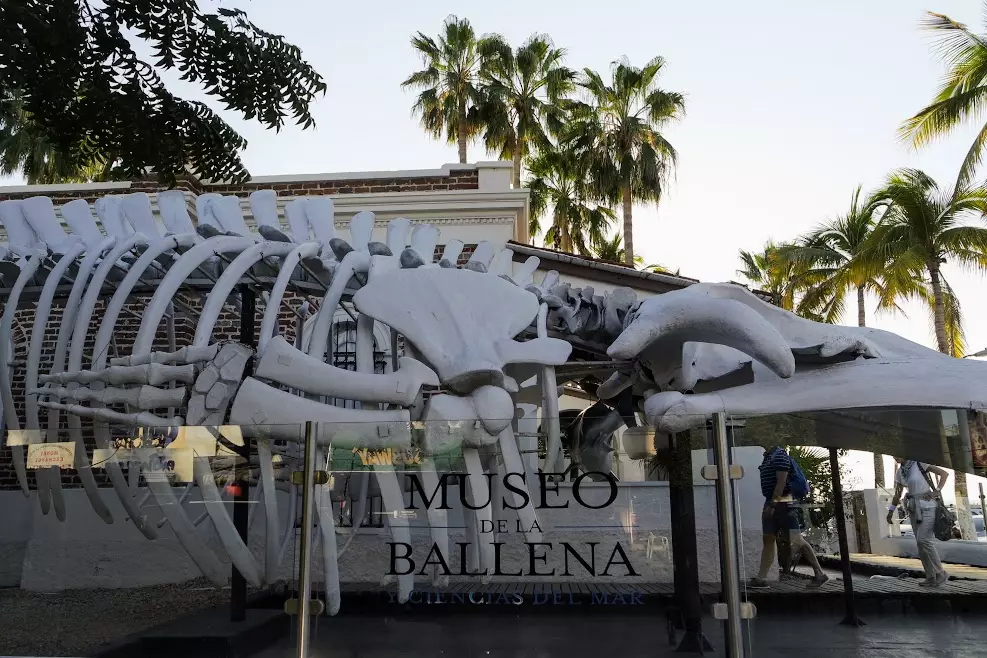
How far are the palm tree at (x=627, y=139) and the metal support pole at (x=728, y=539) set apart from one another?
22545mm

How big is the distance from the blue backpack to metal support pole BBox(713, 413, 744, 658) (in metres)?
0.34

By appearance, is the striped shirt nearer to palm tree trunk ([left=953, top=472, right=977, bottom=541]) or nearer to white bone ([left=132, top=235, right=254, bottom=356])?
palm tree trunk ([left=953, top=472, right=977, bottom=541])

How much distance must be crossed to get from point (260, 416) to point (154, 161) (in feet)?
6.59

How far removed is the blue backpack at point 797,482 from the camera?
170 inches

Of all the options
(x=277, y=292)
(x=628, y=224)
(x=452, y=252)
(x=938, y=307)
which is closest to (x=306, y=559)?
(x=277, y=292)

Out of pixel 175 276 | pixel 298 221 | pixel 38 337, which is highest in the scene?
pixel 298 221

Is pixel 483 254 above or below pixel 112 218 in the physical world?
below

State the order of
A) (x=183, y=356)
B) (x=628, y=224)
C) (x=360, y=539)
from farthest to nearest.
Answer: (x=628, y=224)
(x=183, y=356)
(x=360, y=539)

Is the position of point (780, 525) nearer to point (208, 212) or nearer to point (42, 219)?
point (208, 212)

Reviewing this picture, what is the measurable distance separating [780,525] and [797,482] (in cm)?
27

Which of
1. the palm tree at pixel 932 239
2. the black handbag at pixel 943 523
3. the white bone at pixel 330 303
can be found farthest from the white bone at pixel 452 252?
the palm tree at pixel 932 239

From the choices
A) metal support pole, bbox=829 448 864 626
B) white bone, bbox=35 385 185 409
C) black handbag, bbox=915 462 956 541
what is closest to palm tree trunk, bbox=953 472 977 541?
black handbag, bbox=915 462 956 541

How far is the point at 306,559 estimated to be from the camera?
4.35m

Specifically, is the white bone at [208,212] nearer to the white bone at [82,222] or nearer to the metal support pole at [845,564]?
the white bone at [82,222]
